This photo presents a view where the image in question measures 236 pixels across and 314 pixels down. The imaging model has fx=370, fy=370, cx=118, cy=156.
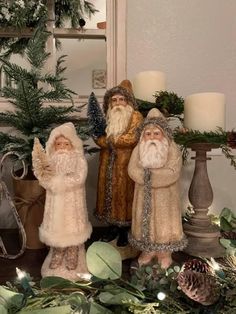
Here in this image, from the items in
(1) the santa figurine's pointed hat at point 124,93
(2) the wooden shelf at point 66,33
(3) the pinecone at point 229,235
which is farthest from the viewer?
(2) the wooden shelf at point 66,33

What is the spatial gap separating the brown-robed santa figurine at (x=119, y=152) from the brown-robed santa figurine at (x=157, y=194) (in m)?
0.06

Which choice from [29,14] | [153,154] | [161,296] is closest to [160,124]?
[153,154]

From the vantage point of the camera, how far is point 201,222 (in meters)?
0.75

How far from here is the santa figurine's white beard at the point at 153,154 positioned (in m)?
0.60

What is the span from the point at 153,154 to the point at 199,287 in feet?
0.75

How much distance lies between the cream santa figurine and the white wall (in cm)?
41

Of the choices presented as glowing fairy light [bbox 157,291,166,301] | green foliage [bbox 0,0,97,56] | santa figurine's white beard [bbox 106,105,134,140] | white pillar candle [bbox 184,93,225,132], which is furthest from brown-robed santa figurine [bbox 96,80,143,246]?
green foliage [bbox 0,0,97,56]

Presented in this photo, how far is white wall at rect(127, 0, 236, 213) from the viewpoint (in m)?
0.94

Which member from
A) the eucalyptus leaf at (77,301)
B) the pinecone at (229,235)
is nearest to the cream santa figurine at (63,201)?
the eucalyptus leaf at (77,301)

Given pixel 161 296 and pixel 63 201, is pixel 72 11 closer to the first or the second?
pixel 63 201

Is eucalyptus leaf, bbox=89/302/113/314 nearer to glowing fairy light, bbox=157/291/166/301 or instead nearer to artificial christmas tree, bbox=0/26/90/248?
glowing fairy light, bbox=157/291/166/301

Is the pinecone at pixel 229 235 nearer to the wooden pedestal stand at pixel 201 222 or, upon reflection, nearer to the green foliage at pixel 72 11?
the wooden pedestal stand at pixel 201 222

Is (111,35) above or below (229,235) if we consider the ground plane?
above

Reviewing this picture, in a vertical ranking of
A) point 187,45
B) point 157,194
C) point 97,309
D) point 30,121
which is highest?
point 187,45
